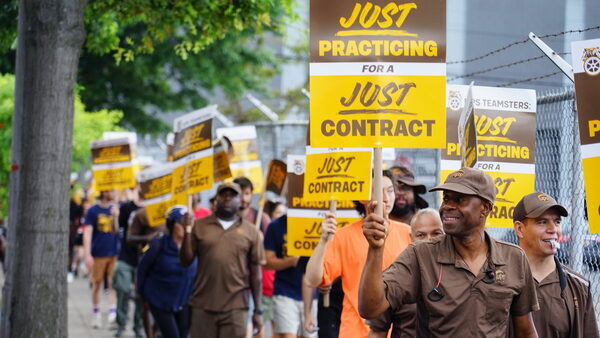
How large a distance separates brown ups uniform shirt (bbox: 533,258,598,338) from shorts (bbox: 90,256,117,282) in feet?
35.8

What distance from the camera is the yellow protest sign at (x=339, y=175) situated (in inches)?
301

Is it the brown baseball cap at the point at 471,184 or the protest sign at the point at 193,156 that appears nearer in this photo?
the brown baseball cap at the point at 471,184

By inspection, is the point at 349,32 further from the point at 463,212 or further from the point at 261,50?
the point at 261,50

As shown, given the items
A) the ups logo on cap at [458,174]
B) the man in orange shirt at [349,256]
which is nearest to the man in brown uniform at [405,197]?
the man in orange shirt at [349,256]

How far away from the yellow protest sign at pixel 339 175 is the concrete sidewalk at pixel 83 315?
23.5ft

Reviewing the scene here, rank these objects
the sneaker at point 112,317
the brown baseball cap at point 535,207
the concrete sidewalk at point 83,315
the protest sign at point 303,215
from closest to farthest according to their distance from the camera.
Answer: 1. the brown baseball cap at point 535,207
2. the protest sign at point 303,215
3. the concrete sidewalk at point 83,315
4. the sneaker at point 112,317

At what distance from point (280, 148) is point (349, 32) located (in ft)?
28.3

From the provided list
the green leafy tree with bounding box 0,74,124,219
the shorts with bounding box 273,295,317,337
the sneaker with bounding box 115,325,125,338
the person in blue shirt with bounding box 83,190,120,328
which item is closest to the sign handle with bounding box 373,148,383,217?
the shorts with bounding box 273,295,317,337

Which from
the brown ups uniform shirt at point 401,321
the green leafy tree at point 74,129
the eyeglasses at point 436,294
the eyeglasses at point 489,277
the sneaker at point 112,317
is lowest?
the sneaker at point 112,317

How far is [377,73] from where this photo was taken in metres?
5.89

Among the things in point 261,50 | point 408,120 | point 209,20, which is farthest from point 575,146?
point 261,50

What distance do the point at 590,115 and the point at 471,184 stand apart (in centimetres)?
97

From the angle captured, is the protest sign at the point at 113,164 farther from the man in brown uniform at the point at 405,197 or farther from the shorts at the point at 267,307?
the man in brown uniform at the point at 405,197

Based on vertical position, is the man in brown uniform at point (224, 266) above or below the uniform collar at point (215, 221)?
below
